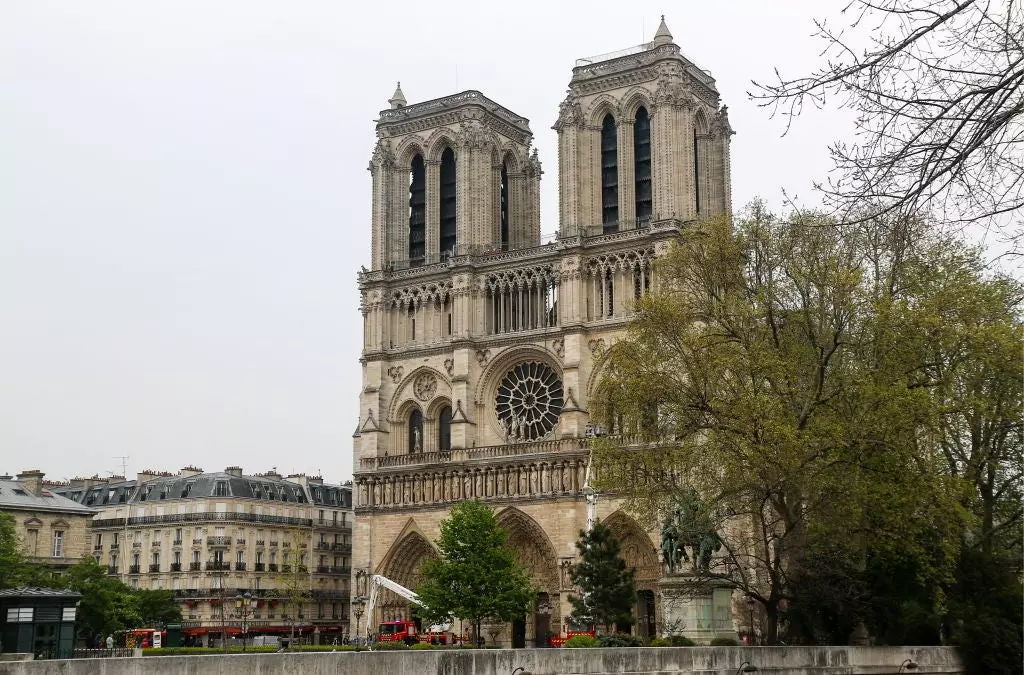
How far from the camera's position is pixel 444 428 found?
5488cm

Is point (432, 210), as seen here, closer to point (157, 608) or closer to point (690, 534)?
point (157, 608)

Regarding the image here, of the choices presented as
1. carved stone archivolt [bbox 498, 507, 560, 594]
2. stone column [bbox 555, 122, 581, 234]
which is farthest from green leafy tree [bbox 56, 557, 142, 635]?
stone column [bbox 555, 122, 581, 234]

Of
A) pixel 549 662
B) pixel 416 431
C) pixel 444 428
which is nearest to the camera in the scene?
pixel 549 662

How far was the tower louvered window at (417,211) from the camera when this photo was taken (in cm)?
5753

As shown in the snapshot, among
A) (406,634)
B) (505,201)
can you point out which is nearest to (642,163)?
(505,201)

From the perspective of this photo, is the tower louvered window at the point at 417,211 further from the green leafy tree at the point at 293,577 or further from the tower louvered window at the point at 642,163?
the green leafy tree at the point at 293,577

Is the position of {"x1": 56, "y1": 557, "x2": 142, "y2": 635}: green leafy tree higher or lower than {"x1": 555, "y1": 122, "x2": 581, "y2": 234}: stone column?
lower

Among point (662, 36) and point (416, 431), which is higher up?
point (662, 36)

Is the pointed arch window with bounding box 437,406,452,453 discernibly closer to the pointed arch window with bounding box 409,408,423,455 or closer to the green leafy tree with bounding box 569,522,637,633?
the pointed arch window with bounding box 409,408,423,455

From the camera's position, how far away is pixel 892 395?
24.2m

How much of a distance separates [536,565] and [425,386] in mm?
9552

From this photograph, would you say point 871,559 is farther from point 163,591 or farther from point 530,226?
point 163,591

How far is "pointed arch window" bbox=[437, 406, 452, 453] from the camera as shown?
54.6 meters

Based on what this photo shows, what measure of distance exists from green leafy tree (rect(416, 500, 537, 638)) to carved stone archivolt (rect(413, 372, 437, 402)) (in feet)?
31.3
